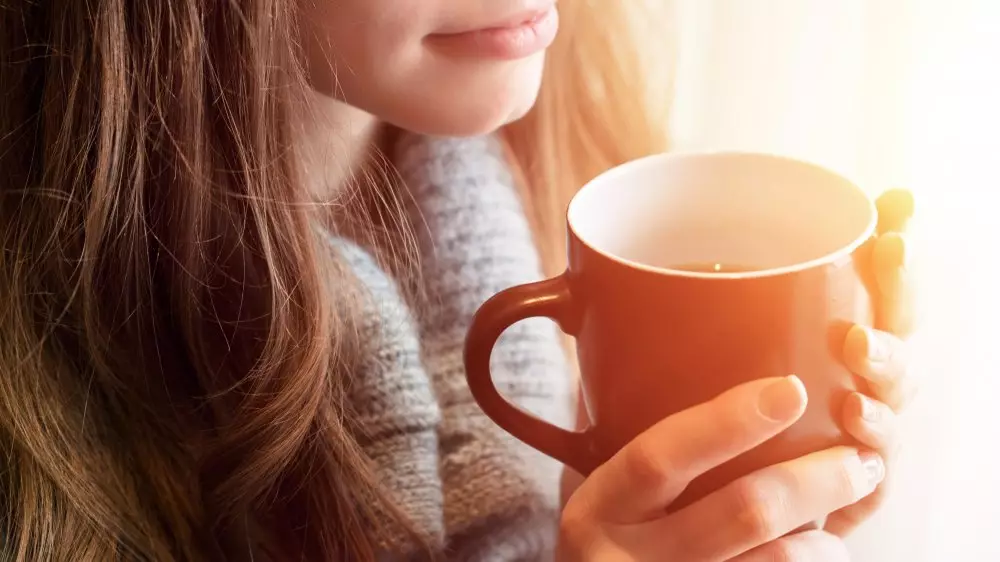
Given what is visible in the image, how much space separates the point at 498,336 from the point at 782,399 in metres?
0.11

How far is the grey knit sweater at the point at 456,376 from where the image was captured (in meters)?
0.53

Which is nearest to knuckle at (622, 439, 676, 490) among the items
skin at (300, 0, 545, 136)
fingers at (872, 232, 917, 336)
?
fingers at (872, 232, 917, 336)

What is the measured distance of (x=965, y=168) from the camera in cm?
49

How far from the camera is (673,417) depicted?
33cm

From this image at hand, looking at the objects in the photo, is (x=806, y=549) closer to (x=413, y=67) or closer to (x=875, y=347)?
(x=875, y=347)

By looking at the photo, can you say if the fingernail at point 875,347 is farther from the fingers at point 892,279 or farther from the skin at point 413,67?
Result: the skin at point 413,67

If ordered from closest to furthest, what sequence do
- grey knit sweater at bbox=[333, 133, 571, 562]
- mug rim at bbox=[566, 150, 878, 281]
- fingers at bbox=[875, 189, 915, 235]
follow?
1. mug rim at bbox=[566, 150, 878, 281]
2. fingers at bbox=[875, 189, 915, 235]
3. grey knit sweater at bbox=[333, 133, 571, 562]

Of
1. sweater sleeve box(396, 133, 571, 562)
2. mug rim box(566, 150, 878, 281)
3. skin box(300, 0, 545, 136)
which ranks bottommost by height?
sweater sleeve box(396, 133, 571, 562)

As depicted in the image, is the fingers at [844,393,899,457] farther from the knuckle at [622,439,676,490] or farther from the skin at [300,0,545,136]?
the skin at [300,0,545,136]

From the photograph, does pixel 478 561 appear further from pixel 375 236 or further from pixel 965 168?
pixel 965 168

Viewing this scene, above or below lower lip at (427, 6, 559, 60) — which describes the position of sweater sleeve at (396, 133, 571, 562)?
below

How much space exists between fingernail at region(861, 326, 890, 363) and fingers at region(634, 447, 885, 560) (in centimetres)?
4

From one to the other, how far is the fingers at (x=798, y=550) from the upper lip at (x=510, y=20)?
27 cm

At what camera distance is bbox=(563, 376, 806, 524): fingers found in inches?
12.1
